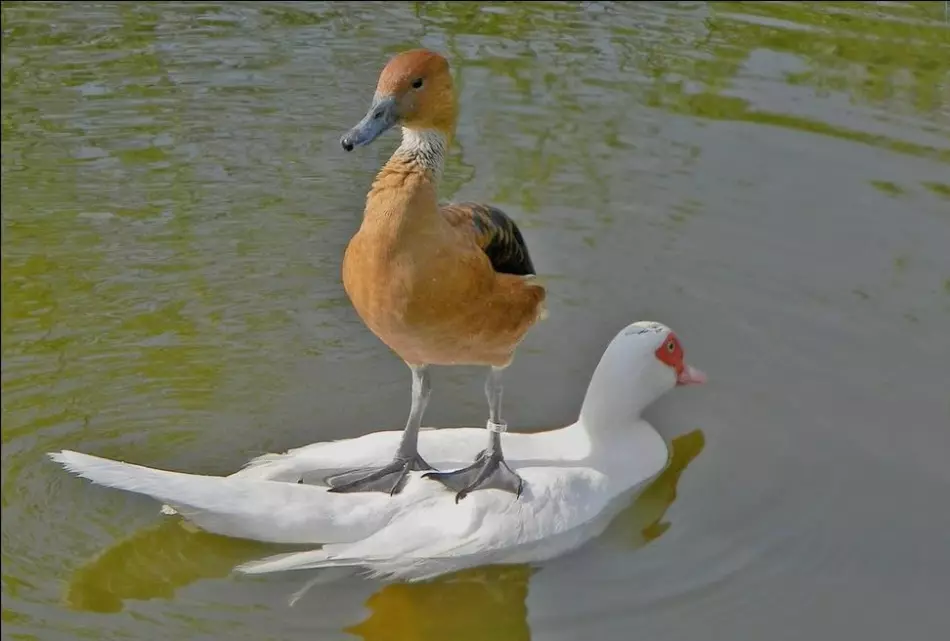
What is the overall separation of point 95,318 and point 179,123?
6.54 feet

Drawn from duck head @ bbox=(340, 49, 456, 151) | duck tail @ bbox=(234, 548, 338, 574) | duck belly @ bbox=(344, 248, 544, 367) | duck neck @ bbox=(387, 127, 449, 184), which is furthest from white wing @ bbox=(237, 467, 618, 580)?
duck head @ bbox=(340, 49, 456, 151)

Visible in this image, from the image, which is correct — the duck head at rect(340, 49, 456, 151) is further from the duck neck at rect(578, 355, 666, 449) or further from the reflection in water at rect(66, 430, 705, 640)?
the reflection in water at rect(66, 430, 705, 640)

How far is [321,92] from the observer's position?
835 cm

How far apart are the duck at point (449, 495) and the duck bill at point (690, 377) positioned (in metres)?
0.05

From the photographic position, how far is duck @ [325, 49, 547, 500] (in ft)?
14.7

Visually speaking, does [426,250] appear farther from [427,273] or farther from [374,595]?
[374,595]

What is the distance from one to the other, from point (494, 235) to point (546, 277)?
1848 millimetres

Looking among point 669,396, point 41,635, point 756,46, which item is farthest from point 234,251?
point 756,46

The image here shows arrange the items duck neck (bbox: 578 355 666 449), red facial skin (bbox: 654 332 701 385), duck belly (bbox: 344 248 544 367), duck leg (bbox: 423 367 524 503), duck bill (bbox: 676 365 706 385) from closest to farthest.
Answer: duck belly (bbox: 344 248 544 367) < duck leg (bbox: 423 367 524 503) < duck neck (bbox: 578 355 666 449) < red facial skin (bbox: 654 332 701 385) < duck bill (bbox: 676 365 706 385)

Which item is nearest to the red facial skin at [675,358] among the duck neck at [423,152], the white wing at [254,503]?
the white wing at [254,503]

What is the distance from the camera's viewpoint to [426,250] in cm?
450

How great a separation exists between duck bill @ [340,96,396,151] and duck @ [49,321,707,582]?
1356mm

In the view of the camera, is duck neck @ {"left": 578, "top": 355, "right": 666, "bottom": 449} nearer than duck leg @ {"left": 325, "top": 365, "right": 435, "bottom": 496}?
No

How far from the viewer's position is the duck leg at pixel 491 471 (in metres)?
5.17
